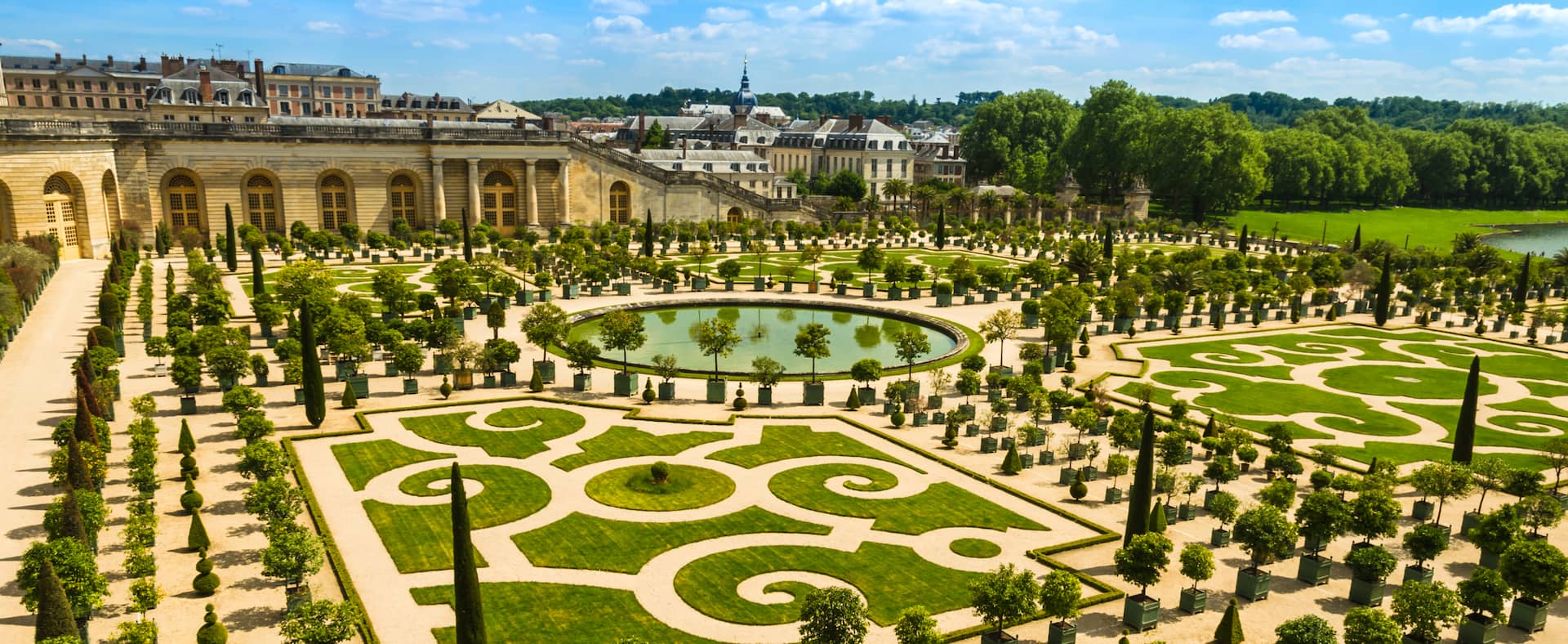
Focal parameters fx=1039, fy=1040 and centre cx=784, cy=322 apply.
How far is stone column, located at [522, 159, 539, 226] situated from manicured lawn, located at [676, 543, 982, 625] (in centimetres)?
7914

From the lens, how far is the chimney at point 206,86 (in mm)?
117438

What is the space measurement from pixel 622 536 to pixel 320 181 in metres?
77.4

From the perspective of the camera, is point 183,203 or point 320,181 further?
point 320,181

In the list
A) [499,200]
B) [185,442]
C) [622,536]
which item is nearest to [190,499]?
[185,442]

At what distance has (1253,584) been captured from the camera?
91.0ft

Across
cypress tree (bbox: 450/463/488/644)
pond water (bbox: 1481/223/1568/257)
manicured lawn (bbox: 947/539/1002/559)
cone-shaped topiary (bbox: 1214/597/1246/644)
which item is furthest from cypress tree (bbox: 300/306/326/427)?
pond water (bbox: 1481/223/1568/257)

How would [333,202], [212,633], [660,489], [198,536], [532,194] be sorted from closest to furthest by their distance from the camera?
[212,633] → [198,536] → [660,489] → [333,202] → [532,194]

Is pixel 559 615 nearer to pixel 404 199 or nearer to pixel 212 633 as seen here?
pixel 212 633

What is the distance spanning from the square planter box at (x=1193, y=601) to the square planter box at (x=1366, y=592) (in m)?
4.38

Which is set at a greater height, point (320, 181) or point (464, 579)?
point (320, 181)

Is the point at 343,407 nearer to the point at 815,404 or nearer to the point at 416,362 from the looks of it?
the point at 416,362

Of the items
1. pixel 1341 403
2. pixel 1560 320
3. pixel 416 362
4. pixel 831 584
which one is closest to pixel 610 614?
pixel 831 584

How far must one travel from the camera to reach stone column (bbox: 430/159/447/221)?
99.1 m

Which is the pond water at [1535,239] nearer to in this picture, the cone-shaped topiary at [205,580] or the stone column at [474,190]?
the stone column at [474,190]
